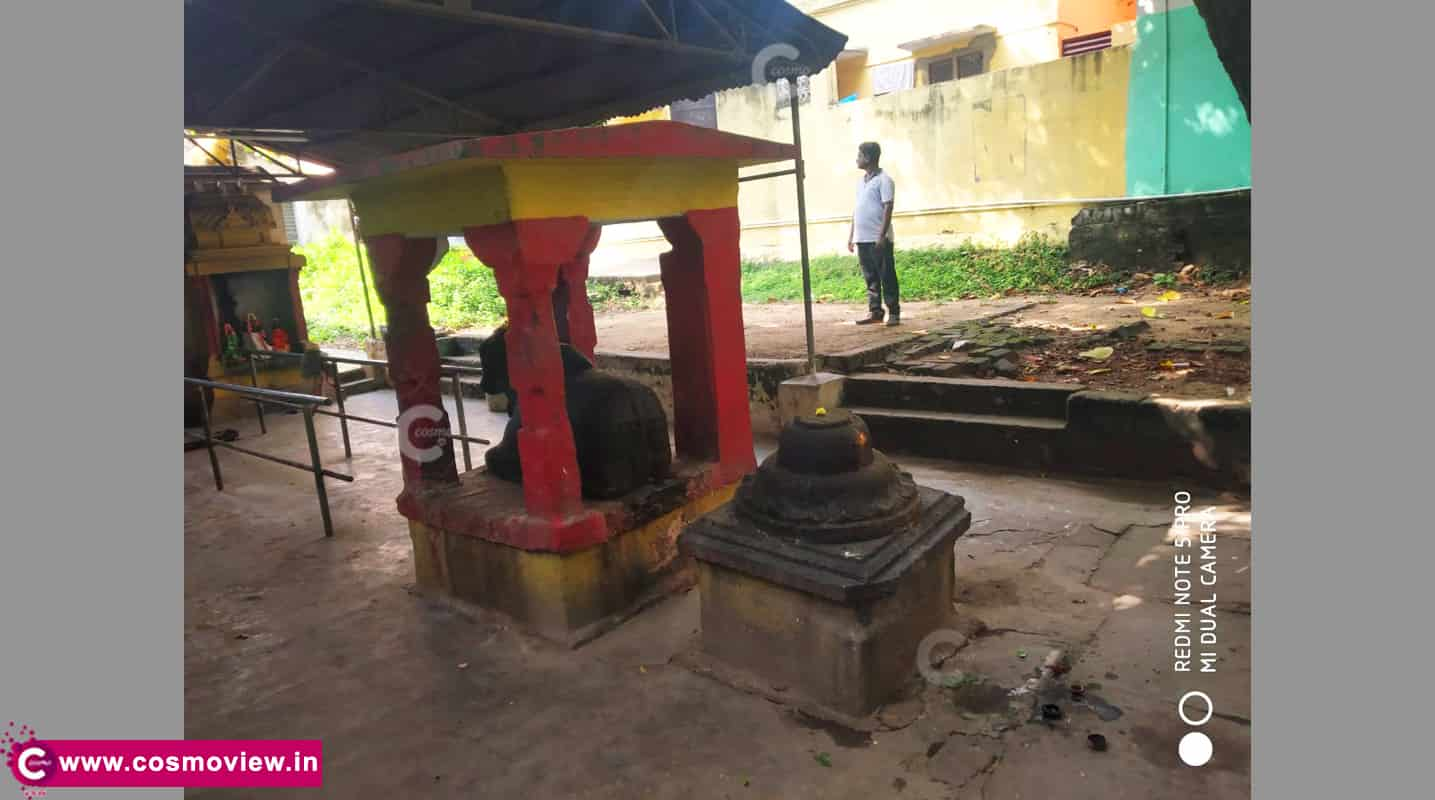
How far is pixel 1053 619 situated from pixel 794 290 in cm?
938

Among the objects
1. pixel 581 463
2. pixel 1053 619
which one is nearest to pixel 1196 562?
pixel 1053 619

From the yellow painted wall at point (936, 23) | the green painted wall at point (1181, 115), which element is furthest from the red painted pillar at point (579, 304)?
the yellow painted wall at point (936, 23)

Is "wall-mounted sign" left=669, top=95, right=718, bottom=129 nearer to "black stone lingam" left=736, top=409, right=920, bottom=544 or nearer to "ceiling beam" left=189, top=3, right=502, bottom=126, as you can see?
"ceiling beam" left=189, top=3, right=502, bottom=126

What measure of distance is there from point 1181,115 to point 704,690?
35.9ft

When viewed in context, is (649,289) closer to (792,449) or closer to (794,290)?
(794,290)

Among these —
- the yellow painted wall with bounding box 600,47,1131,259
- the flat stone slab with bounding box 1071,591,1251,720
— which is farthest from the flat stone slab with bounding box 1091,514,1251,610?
the yellow painted wall with bounding box 600,47,1131,259

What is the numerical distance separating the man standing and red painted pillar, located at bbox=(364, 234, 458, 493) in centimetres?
485

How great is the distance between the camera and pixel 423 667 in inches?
149

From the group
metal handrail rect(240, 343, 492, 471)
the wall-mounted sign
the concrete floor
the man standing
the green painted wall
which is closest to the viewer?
the concrete floor

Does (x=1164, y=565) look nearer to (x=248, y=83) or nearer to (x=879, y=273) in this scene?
(x=879, y=273)

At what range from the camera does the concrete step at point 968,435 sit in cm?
565

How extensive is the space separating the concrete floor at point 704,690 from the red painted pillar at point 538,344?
768 millimetres

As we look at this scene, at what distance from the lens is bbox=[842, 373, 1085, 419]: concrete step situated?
579 cm

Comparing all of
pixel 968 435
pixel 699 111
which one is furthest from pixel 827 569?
pixel 699 111
